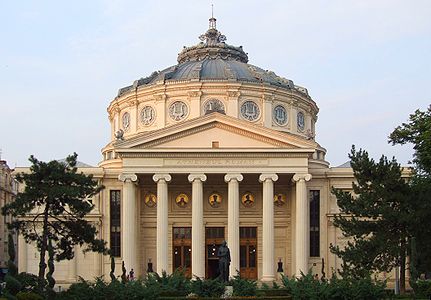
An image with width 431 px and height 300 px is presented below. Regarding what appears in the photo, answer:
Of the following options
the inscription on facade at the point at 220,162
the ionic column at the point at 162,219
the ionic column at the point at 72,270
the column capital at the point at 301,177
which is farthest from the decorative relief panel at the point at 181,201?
the column capital at the point at 301,177

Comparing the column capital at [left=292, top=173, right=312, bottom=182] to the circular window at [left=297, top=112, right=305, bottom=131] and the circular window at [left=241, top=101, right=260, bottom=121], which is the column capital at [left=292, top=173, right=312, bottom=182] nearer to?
the circular window at [left=241, top=101, right=260, bottom=121]

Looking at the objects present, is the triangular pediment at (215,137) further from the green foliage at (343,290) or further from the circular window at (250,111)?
the green foliage at (343,290)

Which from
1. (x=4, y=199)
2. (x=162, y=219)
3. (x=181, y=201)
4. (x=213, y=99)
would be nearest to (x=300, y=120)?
(x=213, y=99)

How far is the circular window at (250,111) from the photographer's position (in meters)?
87.4

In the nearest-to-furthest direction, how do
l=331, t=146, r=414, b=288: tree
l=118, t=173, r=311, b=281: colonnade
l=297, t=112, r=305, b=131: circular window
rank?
l=331, t=146, r=414, b=288: tree → l=118, t=173, r=311, b=281: colonnade → l=297, t=112, r=305, b=131: circular window

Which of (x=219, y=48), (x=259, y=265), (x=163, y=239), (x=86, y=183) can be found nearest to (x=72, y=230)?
(x=86, y=183)

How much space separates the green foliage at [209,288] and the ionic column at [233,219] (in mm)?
24048

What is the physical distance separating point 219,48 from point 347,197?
4153 cm

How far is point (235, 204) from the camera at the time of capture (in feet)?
245

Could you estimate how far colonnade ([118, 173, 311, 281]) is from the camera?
2923 inches

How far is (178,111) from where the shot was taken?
289 feet

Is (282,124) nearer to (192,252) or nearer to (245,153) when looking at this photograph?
(245,153)

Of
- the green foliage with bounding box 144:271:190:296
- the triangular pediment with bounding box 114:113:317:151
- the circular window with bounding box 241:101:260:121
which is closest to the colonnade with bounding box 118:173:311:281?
the triangular pediment with bounding box 114:113:317:151

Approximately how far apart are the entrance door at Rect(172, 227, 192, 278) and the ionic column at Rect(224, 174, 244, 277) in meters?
6.39
